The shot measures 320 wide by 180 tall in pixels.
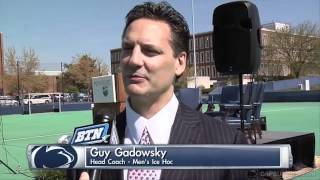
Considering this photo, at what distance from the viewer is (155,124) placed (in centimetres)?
174

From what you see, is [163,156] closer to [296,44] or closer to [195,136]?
[195,136]

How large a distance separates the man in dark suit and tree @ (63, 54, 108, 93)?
73446 millimetres

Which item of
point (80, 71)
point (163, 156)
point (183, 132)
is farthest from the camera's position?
point (80, 71)

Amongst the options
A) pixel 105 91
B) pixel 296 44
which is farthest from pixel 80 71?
pixel 105 91

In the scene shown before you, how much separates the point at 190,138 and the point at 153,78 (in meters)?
0.26

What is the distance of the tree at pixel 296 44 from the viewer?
202 ft

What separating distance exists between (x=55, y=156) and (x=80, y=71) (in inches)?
2974

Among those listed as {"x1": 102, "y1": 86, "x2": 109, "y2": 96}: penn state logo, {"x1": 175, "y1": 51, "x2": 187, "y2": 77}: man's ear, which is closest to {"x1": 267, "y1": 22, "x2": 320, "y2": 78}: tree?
{"x1": 102, "y1": 86, "x2": 109, "y2": 96}: penn state logo

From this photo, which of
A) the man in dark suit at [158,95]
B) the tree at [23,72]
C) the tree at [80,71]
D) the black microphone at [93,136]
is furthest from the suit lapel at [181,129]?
the tree at [80,71]

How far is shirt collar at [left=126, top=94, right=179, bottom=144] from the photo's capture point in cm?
173

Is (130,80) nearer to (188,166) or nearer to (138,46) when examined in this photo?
(138,46)

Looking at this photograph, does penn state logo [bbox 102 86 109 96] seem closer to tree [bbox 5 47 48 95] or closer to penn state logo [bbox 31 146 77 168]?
penn state logo [bbox 31 146 77 168]

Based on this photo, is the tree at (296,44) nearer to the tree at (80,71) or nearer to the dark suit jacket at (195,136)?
the tree at (80,71)

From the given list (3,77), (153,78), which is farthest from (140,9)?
(3,77)
